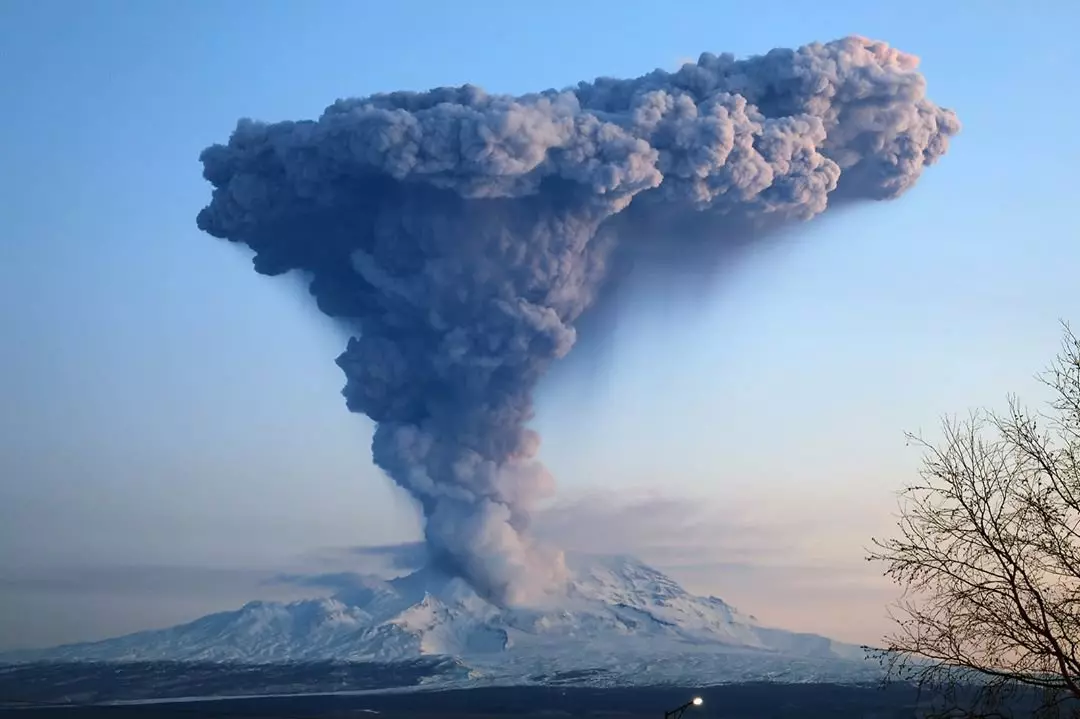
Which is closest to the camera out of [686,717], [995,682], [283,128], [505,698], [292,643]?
[995,682]

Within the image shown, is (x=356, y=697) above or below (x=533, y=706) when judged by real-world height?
above

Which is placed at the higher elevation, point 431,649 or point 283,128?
point 283,128

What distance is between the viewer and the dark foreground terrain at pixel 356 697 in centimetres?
8175

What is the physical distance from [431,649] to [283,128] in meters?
44.9

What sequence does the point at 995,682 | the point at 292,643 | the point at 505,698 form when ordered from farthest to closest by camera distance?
the point at 292,643
the point at 505,698
the point at 995,682

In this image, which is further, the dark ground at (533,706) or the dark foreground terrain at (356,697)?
the dark foreground terrain at (356,697)

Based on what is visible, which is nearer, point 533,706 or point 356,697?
point 533,706

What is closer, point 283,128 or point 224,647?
point 283,128

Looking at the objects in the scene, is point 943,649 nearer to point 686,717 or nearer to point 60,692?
point 686,717

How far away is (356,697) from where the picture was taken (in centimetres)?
9012

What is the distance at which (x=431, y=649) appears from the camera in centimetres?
9988

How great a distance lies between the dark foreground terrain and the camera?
268 ft

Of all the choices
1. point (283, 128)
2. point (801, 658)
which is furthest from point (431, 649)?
point (283, 128)

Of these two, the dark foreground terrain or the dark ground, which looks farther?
the dark foreground terrain
